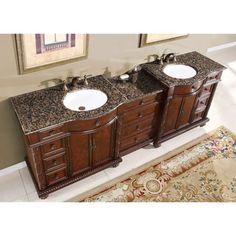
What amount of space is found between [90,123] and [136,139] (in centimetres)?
91

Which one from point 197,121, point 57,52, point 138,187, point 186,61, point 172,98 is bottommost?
point 138,187

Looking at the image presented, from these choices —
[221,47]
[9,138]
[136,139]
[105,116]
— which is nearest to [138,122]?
[136,139]

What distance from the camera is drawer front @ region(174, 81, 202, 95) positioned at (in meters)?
3.29

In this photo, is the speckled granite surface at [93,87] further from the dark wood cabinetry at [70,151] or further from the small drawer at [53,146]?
the small drawer at [53,146]

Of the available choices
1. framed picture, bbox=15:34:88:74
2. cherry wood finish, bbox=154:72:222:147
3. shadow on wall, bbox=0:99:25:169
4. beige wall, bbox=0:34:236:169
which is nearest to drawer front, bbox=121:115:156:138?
cherry wood finish, bbox=154:72:222:147

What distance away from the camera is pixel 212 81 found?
3.64 metres

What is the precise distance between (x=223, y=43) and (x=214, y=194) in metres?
4.23

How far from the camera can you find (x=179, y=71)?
3.69m

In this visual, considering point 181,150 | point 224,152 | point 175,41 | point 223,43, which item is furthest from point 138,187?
point 223,43

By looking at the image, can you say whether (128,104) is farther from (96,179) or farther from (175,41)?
(175,41)

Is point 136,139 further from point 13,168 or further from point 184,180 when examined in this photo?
point 13,168

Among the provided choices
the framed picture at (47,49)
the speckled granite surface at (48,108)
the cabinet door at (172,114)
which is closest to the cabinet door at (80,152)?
the speckled granite surface at (48,108)

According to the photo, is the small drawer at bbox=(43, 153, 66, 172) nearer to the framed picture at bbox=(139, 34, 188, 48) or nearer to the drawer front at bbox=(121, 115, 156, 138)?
the drawer front at bbox=(121, 115, 156, 138)

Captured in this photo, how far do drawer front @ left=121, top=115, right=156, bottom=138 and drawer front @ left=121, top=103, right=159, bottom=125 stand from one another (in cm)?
7
